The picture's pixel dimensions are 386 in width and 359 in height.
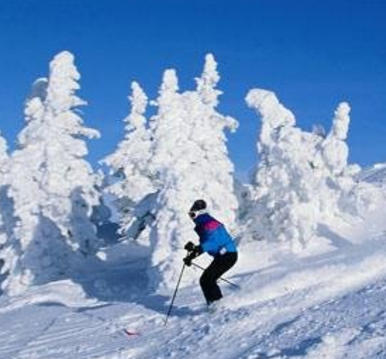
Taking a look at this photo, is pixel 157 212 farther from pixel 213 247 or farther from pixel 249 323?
pixel 249 323

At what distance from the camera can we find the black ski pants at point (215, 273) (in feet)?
45.3

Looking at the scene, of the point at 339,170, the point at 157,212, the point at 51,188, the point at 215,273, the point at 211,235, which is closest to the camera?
the point at 211,235

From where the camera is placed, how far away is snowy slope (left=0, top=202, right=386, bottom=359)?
34.0 feet

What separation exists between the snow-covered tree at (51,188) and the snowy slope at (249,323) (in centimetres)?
1702

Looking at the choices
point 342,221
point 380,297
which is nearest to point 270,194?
point 342,221

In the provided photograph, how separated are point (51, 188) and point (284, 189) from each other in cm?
1252

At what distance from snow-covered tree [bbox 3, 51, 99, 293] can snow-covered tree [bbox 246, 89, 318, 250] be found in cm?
939

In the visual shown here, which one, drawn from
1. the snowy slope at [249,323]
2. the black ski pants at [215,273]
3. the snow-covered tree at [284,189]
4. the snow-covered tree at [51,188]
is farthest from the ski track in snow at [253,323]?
the snow-covered tree at [284,189]

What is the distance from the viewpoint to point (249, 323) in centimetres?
1250

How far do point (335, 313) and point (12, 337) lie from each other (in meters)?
8.72

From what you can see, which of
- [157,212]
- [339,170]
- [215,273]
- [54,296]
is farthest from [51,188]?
[215,273]

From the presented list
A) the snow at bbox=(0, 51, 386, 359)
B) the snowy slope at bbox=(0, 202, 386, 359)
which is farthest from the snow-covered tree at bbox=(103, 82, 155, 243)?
the snowy slope at bbox=(0, 202, 386, 359)

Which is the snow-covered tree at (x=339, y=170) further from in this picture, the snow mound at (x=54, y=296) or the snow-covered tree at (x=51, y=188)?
the snow mound at (x=54, y=296)

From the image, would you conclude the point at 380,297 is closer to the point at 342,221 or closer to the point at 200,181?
the point at 200,181
